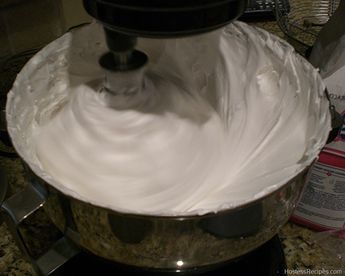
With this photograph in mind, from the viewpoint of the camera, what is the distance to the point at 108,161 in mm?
575

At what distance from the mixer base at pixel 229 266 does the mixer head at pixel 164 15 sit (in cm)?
28

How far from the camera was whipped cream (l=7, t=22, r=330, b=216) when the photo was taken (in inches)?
22.3

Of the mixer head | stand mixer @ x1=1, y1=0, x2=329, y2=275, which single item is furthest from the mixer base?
the mixer head

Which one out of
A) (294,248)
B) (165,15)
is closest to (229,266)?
(294,248)

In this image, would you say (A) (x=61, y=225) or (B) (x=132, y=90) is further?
(B) (x=132, y=90)

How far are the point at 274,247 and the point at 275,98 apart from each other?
0.20m

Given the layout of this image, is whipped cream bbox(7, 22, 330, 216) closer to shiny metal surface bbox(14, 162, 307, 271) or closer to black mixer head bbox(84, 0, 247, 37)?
shiny metal surface bbox(14, 162, 307, 271)

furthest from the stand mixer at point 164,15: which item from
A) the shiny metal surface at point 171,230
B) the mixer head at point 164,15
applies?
the shiny metal surface at point 171,230

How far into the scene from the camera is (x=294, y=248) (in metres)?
0.66

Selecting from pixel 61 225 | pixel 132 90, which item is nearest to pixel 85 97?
pixel 132 90

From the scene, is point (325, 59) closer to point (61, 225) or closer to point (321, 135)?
point (321, 135)

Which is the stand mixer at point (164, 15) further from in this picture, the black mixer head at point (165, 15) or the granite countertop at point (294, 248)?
the granite countertop at point (294, 248)

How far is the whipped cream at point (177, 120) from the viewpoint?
1.86 ft

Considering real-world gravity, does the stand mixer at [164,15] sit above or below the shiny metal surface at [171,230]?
above
